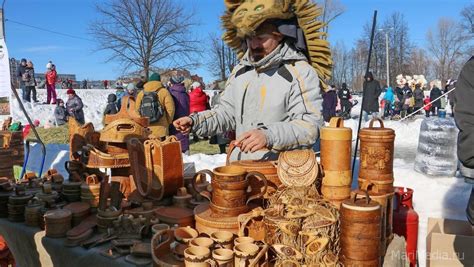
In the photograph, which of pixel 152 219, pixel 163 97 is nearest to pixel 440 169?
pixel 163 97

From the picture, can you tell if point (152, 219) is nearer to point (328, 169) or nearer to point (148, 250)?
point (148, 250)

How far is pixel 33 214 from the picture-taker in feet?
6.90

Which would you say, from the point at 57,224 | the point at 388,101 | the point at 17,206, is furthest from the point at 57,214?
the point at 388,101

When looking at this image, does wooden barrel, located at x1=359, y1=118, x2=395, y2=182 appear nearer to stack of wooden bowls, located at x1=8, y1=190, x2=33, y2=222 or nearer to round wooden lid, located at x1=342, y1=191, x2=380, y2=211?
round wooden lid, located at x1=342, y1=191, x2=380, y2=211

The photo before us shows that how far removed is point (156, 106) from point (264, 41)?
291 cm

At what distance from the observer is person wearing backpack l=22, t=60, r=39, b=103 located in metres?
13.4

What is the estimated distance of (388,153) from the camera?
5.72 ft

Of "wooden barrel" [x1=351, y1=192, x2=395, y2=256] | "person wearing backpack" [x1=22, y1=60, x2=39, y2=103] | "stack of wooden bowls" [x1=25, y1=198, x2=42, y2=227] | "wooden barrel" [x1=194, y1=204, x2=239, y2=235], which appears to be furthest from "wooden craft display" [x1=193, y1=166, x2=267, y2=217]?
"person wearing backpack" [x1=22, y1=60, x2=39, y2=103]

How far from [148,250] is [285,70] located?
1.20m

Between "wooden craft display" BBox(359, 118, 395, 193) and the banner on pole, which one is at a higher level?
the banner on pole

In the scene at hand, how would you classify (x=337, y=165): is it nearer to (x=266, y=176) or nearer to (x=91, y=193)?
(x=266, y=176)

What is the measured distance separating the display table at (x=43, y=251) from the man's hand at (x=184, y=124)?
0.73 m

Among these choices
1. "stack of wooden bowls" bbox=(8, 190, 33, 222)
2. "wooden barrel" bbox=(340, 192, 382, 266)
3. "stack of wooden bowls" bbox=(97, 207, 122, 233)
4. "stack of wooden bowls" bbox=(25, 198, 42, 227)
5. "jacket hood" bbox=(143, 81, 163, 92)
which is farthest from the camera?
"jacket hood" bbox=(143, 81, 163, 92)

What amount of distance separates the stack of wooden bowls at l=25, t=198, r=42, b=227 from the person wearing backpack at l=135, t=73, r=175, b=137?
7.74 feet
